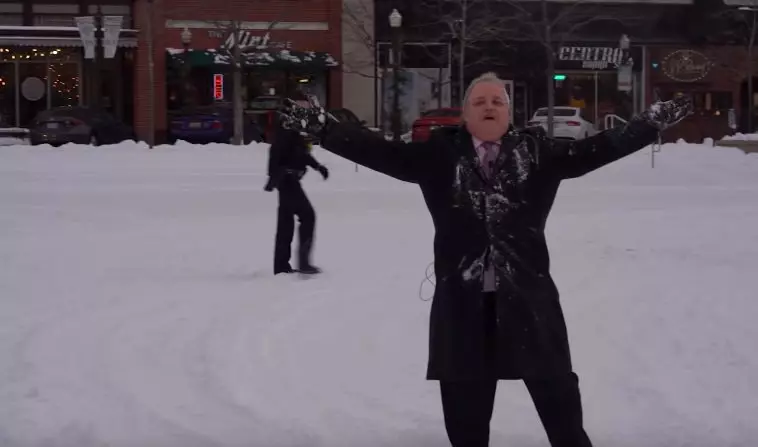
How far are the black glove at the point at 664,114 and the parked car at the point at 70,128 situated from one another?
27.7 metres

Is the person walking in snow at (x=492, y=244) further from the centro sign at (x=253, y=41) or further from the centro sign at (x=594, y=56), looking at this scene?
the centro sign at (x=594, y=56)

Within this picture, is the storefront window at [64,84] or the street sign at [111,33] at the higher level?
the street sign at [111,33]

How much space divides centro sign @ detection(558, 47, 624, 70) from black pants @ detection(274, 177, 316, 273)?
1284 inches

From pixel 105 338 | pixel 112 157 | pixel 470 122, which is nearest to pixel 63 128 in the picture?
pixel 112 157

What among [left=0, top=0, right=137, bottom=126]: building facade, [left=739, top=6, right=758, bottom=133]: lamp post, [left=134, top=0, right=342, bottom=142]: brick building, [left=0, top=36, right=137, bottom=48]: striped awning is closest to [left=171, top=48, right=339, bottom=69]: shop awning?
[left=134, top=0, right=342, bottom=142]: brick building

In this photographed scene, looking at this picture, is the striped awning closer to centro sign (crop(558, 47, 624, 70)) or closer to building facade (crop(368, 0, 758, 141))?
building facade (crop(368, 0, 758, 141))

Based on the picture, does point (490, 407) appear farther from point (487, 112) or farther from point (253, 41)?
point (253, 41)

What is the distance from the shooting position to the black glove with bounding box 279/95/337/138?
446 centimetres

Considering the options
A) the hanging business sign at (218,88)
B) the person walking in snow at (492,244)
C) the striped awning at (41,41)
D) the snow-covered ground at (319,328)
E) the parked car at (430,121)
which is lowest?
the snow-covered ground at (319,328)

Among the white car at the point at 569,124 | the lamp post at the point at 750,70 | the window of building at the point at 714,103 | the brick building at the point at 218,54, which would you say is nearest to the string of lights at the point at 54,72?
the brick building at the point at 218,54

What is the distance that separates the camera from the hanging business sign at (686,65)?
43.3 metres

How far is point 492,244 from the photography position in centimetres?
420

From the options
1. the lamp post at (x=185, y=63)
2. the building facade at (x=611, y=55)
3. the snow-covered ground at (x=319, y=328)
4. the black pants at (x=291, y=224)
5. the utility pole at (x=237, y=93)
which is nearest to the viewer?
the snow-covered ground at (x=319, y=328)

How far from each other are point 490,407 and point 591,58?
39.2m
